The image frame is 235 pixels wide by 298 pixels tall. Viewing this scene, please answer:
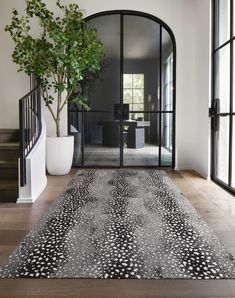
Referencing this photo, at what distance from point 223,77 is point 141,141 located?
221 cm

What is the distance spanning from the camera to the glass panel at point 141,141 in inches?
A: 258

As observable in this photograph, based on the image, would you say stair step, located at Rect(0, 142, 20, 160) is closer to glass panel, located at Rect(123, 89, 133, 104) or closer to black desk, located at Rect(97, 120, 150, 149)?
black desk, located at Rect(97, 120, 150, 149)

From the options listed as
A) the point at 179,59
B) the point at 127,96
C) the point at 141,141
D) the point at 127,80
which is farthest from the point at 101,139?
the point at 179,59

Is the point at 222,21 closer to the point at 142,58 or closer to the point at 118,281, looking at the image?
the point at 142,58

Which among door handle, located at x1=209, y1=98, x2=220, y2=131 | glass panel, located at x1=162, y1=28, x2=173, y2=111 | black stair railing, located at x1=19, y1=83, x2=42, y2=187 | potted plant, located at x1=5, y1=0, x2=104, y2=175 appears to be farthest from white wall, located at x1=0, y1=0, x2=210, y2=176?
black stair railing, located at x1=19, y1=83, x2=42, y2=187

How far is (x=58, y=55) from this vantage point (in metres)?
5.35

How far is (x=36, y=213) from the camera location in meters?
3.54

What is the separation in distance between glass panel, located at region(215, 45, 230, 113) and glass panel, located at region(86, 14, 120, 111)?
201 cm

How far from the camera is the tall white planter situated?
5719mm

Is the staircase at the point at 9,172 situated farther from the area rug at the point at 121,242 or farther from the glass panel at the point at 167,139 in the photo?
the glass panel at the point at 167,139

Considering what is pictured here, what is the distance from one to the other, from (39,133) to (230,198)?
2784 millimetres

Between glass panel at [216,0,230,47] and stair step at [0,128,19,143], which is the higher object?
glass panel at [216,0,230,47]

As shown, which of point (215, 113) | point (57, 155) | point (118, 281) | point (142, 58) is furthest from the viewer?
point (142, 58)

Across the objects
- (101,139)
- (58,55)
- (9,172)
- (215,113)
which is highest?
(58,55)
